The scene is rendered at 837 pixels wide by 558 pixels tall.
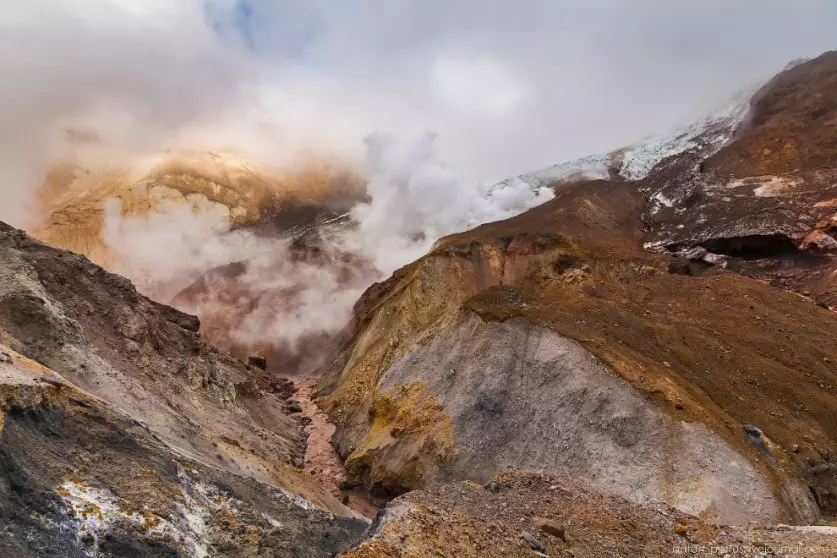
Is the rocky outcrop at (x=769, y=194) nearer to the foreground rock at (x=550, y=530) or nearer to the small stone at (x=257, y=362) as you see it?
the foreground rock at (x=550, y=530)

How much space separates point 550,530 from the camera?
10711 millimetres

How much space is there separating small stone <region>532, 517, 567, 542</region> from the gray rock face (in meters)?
8.67

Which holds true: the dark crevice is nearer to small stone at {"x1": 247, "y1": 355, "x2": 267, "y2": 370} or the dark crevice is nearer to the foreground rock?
the foreground rock

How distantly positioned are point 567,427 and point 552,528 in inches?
481

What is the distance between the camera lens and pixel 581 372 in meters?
23.8

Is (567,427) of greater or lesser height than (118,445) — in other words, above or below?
above

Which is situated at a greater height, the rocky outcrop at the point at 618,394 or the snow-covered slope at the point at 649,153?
the snow-covered slope at the point at 649,153

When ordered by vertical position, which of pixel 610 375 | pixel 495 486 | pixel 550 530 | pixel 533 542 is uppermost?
pixel 610 375

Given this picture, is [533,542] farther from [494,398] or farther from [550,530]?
[494,398]

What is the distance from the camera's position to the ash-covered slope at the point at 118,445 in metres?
9.98

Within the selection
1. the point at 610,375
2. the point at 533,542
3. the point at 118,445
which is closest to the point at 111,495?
the point at 118,445

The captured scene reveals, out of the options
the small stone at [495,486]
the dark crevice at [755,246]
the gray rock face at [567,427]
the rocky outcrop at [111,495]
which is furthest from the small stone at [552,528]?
the dark crevice at [755,246]

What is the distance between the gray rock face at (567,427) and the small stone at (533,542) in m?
9.59

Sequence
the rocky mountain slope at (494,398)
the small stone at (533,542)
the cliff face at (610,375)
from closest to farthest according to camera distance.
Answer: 1. the small stone at (533,542)
2. the rocky mountain slope at (494,398)
3. the cliff face at (610,375)
